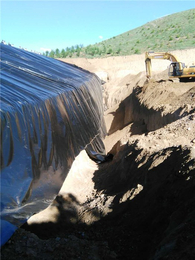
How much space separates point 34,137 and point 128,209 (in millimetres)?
2679

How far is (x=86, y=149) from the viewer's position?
1048 centimetres

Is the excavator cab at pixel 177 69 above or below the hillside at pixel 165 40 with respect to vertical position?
below

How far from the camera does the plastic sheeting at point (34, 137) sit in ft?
17.6

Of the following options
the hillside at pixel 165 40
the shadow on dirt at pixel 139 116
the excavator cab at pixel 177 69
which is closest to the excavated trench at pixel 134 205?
the shadow on dirt at pixel 139 116

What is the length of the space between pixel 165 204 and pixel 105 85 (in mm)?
20621

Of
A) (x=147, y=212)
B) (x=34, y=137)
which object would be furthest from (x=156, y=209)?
(x=34, y=137)

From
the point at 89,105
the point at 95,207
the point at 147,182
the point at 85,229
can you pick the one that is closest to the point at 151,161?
the point at 147,182

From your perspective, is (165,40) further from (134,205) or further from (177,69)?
(134,205)

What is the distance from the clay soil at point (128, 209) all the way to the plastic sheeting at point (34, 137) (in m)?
0.56

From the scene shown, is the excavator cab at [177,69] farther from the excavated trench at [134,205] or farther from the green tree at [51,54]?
the green tree at [51,54]

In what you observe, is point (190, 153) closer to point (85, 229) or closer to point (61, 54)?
point (85, 229)

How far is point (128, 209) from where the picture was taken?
6.09 meters

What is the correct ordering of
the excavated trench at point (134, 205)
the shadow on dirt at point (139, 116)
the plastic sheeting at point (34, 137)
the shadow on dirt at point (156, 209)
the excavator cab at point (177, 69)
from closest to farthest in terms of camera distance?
the shadow on dirt at point (156, 209) → the excavated trench at point (134, 205) → the plastic sheeting at point (34, 137) → the shadow on dirt at point (139, 116) → the excavator cab at point (177, 69)

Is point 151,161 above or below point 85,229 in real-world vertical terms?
above
